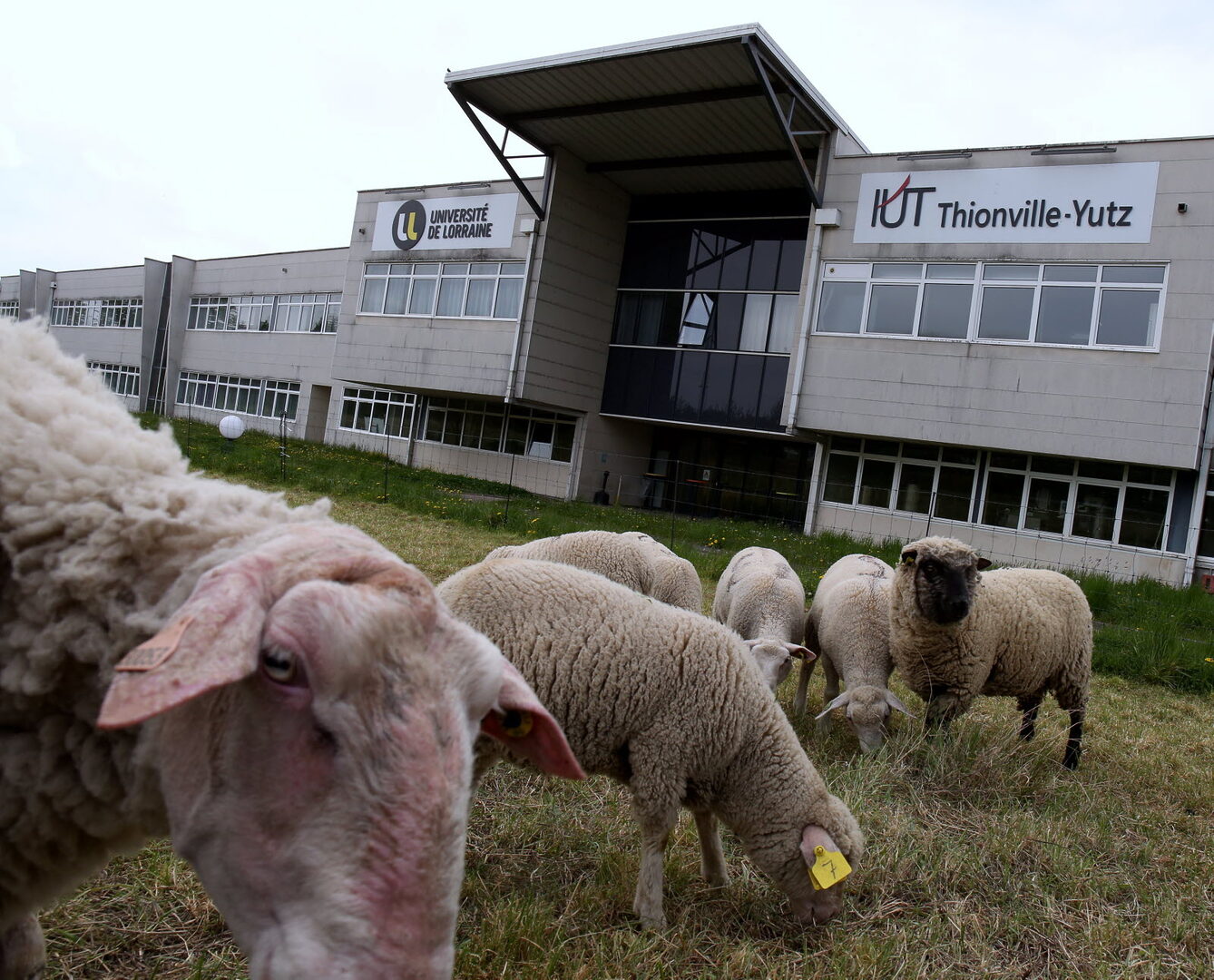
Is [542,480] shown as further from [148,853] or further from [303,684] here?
[303,684]

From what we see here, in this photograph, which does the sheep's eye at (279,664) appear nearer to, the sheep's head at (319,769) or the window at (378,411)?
the sheep's head at (319,769)

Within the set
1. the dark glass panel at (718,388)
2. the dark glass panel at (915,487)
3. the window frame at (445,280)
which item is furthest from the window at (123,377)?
the dark glass panel at (915,487)

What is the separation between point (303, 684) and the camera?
1268 millimetres

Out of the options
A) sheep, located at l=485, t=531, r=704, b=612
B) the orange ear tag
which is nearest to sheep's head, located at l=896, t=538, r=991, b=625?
sheep, located at l=485, t=531, r=704, b=612

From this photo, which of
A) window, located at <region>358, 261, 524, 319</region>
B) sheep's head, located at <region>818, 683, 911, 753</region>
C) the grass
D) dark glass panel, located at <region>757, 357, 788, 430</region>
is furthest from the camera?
window, located at <region>358, 261, 524, 319</region>

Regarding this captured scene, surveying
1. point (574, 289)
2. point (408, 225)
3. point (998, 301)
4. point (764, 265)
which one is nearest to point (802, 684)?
point (998, 301)

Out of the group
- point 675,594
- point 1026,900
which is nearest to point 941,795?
point 1026,900

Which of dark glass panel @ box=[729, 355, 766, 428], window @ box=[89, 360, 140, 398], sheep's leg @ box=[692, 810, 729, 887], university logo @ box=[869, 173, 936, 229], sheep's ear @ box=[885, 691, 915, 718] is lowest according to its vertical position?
sheep's leg @ box=[692, 810, 729, 887]

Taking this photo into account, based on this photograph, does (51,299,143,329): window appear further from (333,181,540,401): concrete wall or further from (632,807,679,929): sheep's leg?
(632,807,679,929): sheep's leg

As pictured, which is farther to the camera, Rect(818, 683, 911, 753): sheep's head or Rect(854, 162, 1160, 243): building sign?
Rect(854, 162, 1160, 243): building sign

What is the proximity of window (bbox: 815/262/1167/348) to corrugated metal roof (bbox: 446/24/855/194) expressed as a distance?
278 cm

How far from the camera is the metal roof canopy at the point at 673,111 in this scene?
15.6m

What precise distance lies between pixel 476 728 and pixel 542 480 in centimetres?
2102

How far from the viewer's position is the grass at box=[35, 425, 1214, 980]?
8.43ft
